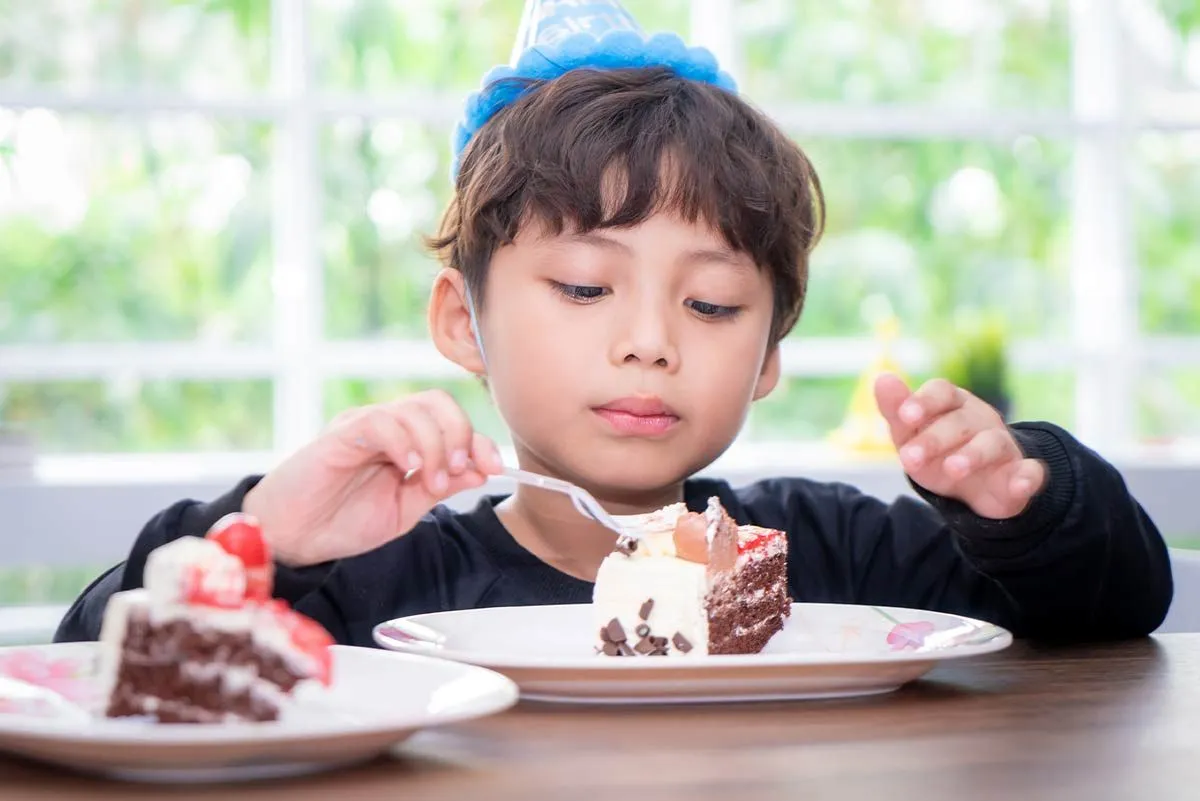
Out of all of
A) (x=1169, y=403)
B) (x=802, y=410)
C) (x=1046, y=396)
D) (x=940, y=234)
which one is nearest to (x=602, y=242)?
(x=802, y=410)

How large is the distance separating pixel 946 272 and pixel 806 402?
0.54m

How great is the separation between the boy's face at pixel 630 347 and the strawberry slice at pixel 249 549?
66 cm

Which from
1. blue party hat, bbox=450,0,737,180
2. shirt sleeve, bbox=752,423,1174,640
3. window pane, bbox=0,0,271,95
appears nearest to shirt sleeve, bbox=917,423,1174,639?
shirt sleeve, bbox=752,423,1174,640

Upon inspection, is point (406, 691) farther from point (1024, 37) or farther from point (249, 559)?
point (1024, 37)

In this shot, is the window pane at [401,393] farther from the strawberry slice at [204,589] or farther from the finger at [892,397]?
the strawberry slice at [204,589]

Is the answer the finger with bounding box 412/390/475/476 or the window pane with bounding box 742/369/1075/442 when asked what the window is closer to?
the window pane with bounding box 742/369/1075/442

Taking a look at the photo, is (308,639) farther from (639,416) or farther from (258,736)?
(639,416)

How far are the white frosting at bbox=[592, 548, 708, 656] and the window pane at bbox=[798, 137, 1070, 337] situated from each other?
9.13ft

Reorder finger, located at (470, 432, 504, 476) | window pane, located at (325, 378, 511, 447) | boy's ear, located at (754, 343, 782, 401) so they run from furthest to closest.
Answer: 1. window pane, located at (325, 378, 511, 447)
2. boy's ear, located at (754, 343, 782, 401)
3. finger, located at (470, 432, 504, 476)

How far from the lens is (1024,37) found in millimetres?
3900

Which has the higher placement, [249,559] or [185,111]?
[185,111]

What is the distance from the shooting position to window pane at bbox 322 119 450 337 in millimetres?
3434

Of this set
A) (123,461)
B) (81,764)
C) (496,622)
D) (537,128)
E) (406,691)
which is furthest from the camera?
(123,461)

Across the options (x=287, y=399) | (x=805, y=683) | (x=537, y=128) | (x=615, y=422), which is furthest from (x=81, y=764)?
(x=287, y=399)
